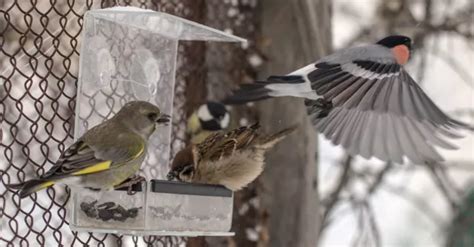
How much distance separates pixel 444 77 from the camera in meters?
10.7

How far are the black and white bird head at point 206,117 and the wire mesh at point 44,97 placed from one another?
0.22 ft

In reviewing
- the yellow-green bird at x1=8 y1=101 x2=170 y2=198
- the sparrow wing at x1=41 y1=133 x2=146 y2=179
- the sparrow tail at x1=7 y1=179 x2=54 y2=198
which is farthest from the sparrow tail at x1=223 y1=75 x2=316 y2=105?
the sparrow tail at x1=7 y1=179 x2=54 y2=198

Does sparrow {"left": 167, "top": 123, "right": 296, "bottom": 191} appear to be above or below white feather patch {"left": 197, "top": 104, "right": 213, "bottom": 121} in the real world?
below

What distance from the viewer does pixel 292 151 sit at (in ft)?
17.8

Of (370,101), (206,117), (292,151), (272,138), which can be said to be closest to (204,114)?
(206,117)

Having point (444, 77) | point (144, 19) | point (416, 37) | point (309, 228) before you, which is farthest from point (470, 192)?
point (144, 19)

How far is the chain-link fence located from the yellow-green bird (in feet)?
0.78

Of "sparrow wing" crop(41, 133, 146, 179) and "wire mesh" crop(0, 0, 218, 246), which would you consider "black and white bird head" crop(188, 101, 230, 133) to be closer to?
"wire mesh" crop(0, 0, 218, 246)

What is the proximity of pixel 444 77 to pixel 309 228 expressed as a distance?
18.6 feet

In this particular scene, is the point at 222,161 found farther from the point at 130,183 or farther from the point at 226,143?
the point at 130,183

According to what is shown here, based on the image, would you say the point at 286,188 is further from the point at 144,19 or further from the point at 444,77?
the point at 444,77

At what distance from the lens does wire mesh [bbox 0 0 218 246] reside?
3.85 meters

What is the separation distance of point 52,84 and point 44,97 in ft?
0.35

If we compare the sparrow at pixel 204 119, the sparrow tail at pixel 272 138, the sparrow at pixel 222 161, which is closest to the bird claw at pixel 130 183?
the sparrow at pixel 222 161
